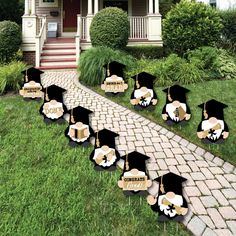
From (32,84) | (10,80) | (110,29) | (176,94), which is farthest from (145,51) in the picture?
(176,94)

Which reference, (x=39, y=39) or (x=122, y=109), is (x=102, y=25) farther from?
(x=122, y=109)

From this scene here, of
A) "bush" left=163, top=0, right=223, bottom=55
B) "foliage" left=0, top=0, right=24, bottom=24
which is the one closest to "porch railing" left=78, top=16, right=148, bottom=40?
"bush" left=163, top=0, right=223, bottom=55

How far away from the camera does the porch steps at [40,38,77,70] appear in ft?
36.8

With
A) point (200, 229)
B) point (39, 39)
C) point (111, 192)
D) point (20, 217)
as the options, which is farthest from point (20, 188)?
point (39, 39)

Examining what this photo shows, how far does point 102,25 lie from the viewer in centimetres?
1070

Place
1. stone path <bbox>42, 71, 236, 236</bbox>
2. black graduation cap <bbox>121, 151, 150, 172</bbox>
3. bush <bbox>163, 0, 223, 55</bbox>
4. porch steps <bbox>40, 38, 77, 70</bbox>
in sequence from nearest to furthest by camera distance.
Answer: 1. stone path <bbox>42, 71, 236, 236</bbox>
2. black graduation cap <bbox>121, 151, 150, 172</bbox>
3. bush <bbox>163, 0, 223, 55</bbox>
4. porch steps <bbox>40, 38, 77, 70</bbox>

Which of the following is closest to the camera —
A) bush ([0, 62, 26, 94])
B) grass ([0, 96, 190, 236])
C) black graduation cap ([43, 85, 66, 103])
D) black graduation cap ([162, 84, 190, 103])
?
grass ([0, 96, 190, 236])

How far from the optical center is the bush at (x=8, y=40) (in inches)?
424

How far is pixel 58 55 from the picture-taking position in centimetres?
1209

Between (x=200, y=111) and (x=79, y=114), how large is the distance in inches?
113

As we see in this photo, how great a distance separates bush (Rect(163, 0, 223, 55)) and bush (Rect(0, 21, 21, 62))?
18.9 feet

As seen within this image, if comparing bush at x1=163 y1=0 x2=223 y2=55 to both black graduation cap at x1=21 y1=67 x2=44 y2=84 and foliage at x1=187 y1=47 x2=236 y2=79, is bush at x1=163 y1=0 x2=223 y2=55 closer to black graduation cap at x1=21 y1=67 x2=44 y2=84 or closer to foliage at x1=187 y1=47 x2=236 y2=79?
foliage at x1=187 y1=47 x2=236 y2=79

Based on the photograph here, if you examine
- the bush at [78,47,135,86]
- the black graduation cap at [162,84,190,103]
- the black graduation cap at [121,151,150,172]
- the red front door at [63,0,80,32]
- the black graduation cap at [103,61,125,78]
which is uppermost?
the red front door at [63,0,80,32]

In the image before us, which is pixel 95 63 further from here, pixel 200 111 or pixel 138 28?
pixel 138 28
